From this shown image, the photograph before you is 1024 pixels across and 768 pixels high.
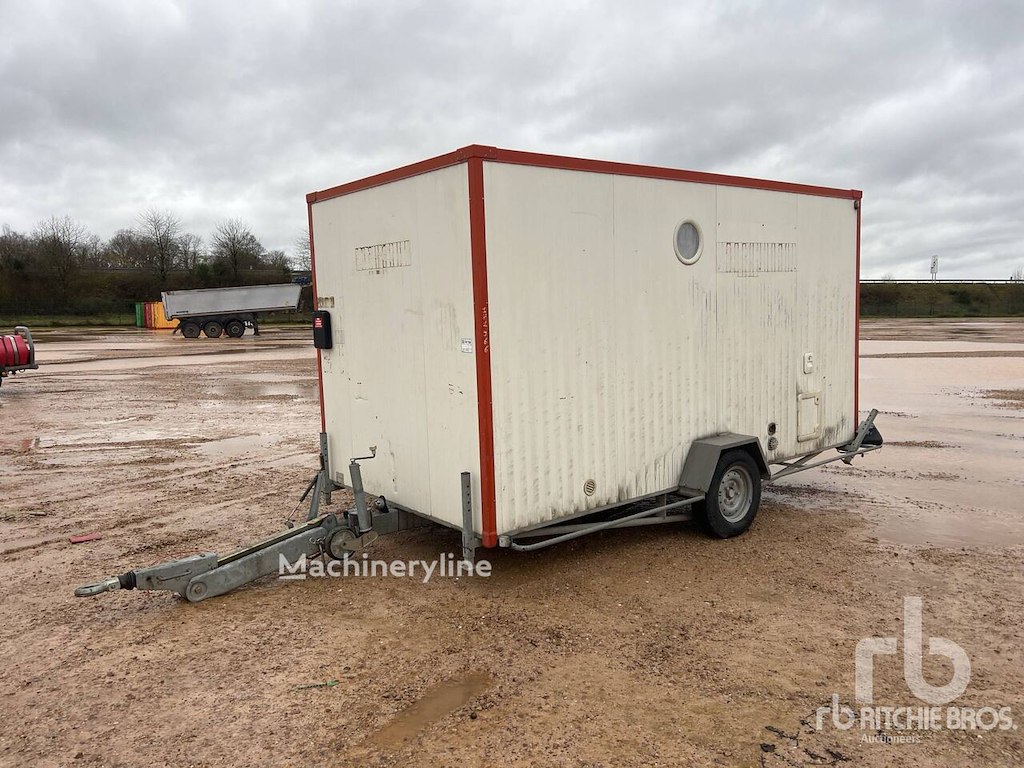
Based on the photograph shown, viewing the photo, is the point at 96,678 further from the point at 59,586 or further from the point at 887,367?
the point at 887,367

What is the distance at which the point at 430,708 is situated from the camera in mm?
4160

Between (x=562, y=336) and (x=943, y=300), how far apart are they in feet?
254

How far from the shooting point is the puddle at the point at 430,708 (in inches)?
153

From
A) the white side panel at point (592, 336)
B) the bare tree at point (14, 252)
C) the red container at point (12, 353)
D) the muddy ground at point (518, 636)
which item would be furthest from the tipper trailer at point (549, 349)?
the bare tree at point (14, 252)

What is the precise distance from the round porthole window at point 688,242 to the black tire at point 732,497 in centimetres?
171

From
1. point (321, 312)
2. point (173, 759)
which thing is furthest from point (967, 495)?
point (173, 759)

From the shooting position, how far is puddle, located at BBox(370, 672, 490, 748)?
3895mm

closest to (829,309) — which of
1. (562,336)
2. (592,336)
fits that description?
(592,336)

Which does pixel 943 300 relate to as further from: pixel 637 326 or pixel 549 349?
pixel 549 349

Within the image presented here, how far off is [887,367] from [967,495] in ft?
49.4

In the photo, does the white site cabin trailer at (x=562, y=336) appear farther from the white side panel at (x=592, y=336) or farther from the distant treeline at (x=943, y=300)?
the distant treeline at (x=943, y=300)

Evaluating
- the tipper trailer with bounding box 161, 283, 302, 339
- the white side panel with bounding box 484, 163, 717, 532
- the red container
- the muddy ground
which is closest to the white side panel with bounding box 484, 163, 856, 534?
the white side panel with bounding box 484, 163, 717, 532

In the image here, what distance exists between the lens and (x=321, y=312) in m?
6.85

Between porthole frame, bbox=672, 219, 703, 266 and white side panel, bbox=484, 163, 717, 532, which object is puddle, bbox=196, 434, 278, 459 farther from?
porthole frame, bbox=672, 219, 703, 266
